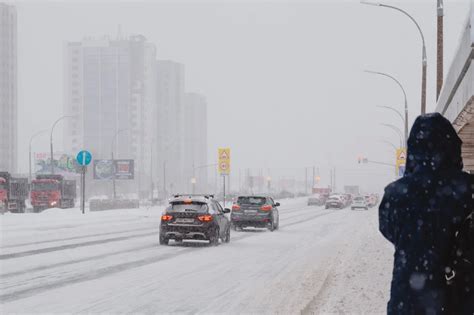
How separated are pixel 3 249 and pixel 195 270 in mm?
7524

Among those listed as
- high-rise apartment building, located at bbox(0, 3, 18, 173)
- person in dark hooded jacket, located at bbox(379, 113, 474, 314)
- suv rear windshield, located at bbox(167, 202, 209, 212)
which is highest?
high-rise apartment building, located at bbox(0, 3, 18, 173)

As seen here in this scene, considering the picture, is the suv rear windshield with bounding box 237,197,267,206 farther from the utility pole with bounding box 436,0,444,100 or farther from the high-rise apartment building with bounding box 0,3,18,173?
the high-rise apartment building with bounding box 0,3,18,173

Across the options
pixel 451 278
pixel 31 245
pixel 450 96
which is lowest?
pixel 31 245

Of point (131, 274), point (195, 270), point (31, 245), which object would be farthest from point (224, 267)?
point (31, 245)

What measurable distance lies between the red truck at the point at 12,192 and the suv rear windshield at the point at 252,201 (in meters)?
27.9

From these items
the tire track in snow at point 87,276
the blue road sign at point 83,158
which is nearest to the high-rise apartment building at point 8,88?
the blue road sign at point 83,158

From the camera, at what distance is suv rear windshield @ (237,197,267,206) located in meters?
32.0

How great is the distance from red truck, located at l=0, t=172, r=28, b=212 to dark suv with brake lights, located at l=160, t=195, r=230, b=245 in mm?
34942

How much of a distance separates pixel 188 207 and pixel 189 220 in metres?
0.46

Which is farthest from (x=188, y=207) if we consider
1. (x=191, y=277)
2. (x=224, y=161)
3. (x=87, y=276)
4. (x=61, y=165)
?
(x=61, y=165)

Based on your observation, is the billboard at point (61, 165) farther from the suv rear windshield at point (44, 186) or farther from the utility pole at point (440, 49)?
the utility pole at point (440, 49)

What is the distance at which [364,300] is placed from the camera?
34.5 feet

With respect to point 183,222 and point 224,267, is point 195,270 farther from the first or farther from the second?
point 183,222

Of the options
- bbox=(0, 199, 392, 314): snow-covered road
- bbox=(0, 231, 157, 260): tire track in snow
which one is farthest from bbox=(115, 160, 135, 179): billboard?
bbox=(0, 199, 392, 314): snow-covered road
